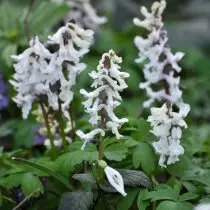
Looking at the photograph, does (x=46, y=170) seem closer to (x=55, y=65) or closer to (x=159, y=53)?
(x=55, y=65)

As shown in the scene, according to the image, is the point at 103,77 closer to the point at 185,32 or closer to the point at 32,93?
the point at 32,93

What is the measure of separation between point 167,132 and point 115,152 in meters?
0.21

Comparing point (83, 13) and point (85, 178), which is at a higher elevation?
point (83, 13)

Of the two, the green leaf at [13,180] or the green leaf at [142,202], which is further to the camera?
the green leaf at [13,180]

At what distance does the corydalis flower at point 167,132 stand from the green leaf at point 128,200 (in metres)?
0.16

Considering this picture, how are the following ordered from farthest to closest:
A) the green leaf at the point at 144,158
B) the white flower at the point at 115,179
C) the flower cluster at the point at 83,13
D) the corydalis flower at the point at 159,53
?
the flower cluster at the point at 83,13, the corydalis flower at the point at 159,53, the green leaf at the point at 144,158, the white flower at the point at 115,179

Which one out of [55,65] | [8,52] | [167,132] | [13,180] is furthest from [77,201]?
[8,52]

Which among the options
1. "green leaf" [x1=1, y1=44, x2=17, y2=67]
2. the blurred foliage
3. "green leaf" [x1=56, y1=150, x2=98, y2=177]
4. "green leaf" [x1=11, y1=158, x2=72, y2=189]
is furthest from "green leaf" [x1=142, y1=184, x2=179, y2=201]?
"green leaf" [x1=1, y1=44, x2=17, y2=67]

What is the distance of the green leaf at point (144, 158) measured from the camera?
220cm

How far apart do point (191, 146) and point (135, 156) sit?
350 millimetres

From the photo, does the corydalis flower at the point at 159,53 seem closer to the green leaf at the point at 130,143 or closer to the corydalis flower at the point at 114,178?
the green leaf at the point at 130,143

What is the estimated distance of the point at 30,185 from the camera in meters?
2.16

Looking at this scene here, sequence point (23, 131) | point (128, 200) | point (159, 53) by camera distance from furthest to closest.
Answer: point (23, 131) < point (159, 53) < point (128, 200)

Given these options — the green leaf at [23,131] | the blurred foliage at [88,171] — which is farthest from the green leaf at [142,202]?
the green leaf at [23,131]
